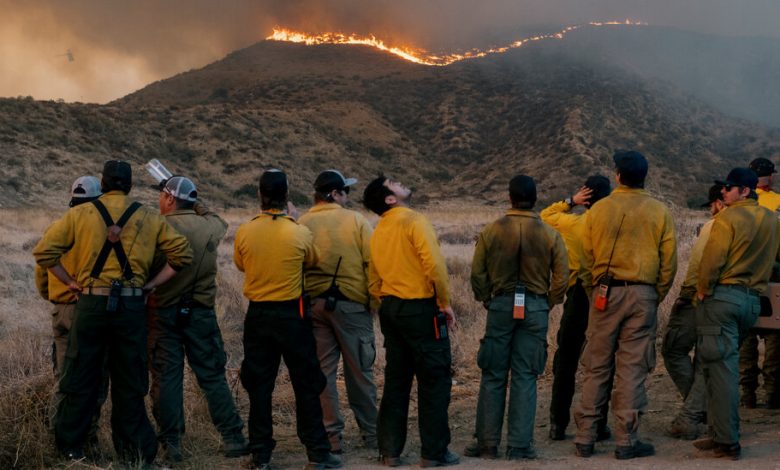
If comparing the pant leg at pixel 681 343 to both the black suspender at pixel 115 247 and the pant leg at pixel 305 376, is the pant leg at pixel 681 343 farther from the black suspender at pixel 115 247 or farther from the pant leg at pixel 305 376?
the black suspender at pixel 115 247


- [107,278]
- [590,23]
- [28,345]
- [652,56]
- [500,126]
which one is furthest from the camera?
[590,23]

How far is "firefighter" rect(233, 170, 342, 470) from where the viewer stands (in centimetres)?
594

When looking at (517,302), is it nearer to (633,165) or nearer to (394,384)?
(394,384)

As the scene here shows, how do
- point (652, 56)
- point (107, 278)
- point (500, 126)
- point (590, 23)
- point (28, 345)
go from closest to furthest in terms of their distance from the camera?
point (107, 278)
point (28, 345)
point (500, 126)
point (652, 56)
point (590, 23)

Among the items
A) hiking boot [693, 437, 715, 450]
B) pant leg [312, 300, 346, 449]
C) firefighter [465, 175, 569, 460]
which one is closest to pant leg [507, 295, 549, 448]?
firefighter [465, 175, 569, 460]

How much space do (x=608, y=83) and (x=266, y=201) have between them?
71995 millimetres

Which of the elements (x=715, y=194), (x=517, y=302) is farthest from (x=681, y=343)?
(x=517, y=302)

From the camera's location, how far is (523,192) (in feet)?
20.9

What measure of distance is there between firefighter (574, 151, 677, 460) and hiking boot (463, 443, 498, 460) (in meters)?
0.67

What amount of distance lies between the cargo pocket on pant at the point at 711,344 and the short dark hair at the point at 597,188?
4.62ft

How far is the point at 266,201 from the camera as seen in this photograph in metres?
6.08

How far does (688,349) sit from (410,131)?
65.7m

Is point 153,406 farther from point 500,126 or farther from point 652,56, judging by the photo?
point 652,56

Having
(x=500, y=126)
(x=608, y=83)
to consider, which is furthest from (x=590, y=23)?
(x=500, y=126)
